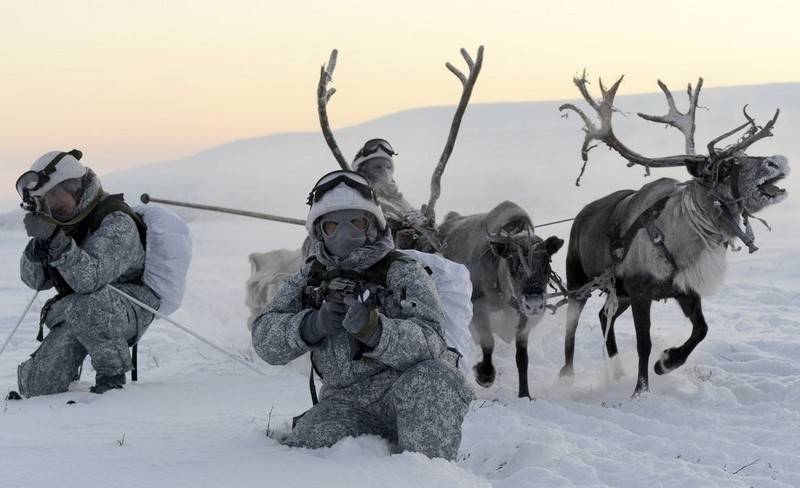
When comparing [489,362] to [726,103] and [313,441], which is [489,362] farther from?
[726,103]

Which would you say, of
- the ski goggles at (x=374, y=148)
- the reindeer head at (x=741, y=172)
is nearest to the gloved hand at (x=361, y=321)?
the reindeer head at (x=741, y=172)

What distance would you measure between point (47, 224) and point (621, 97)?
62105 millimetres

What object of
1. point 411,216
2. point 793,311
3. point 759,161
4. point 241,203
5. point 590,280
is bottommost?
point 241,203

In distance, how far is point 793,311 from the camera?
44.2 ft

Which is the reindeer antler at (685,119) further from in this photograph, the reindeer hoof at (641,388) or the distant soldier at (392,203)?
the distant soldier at (392,203)

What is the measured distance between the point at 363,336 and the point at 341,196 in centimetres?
79

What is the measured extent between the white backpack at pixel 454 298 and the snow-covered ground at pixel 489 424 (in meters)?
0.74

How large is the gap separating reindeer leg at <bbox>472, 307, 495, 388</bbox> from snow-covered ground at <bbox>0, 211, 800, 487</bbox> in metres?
0.15

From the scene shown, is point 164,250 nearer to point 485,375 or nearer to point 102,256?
point 102,256

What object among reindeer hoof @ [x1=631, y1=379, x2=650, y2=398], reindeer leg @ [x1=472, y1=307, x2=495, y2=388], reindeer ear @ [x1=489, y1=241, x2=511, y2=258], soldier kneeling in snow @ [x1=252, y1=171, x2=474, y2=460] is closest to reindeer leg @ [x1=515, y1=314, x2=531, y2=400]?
reindeer leg @ [x1=472, y1=307, x2=495, y2=388]

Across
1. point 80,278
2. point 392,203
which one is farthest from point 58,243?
point 392,203

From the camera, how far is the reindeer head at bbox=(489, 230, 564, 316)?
8.11 metres

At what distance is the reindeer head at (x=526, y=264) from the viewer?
8109 millimetres

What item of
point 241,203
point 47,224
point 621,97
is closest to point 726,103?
point 621,97
